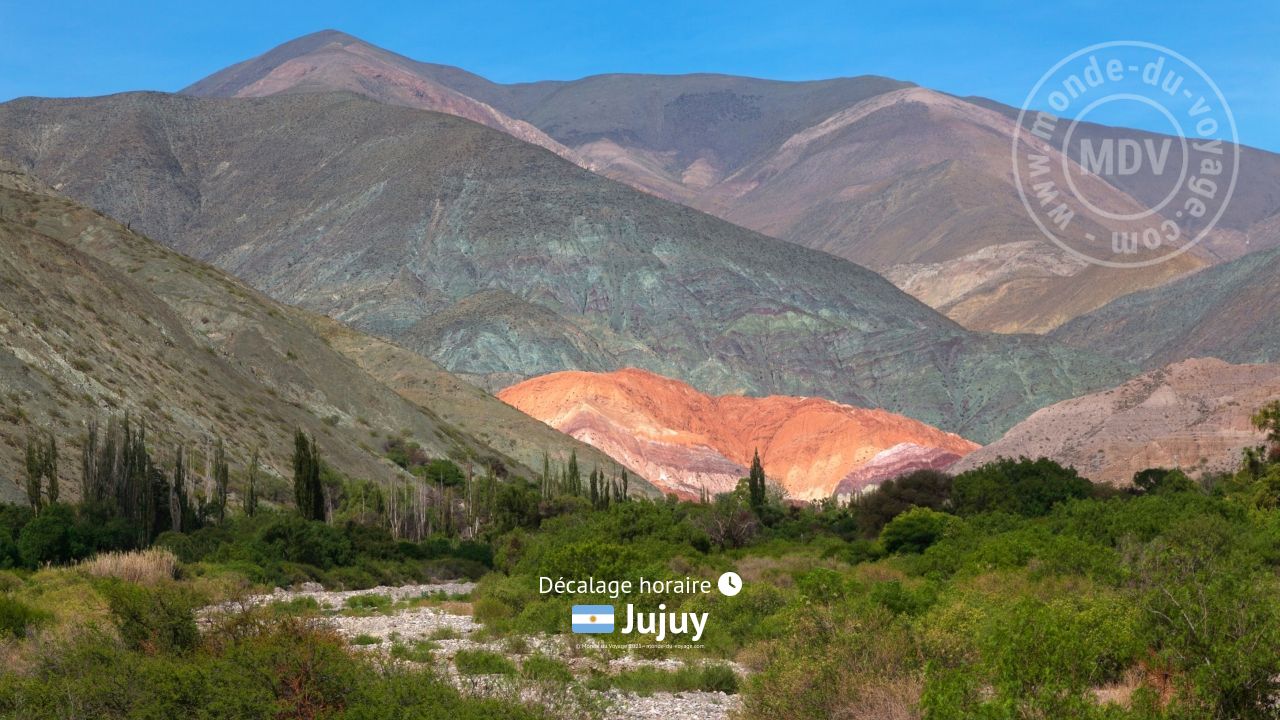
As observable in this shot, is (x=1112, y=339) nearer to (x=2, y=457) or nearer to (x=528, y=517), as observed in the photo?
(x=528, y=517)

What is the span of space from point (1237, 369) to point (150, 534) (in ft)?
222

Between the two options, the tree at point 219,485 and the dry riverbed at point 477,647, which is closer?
the dry riverbed at point 477,647

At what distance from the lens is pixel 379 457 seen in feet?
228

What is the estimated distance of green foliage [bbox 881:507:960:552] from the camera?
139ft

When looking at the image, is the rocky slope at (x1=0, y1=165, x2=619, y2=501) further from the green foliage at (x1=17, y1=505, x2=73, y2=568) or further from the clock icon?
the clock icon

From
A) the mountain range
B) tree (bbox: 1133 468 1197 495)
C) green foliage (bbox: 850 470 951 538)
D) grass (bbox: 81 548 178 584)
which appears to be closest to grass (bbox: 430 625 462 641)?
grass (bbox: 81 548 178 584)

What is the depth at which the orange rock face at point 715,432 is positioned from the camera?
104750 millimetres

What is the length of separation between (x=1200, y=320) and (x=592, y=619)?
16427 cm

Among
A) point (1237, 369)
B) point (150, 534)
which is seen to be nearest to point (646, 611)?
point (150, 534)

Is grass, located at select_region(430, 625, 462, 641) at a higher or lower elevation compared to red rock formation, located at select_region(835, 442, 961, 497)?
lower

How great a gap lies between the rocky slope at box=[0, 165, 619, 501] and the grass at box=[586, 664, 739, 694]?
2770 cm

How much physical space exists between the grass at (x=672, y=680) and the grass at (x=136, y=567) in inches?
445

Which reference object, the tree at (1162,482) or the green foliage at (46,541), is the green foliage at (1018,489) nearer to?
the tree at (1162,482)

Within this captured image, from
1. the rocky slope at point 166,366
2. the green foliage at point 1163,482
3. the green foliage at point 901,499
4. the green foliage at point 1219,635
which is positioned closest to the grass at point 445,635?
the green foliage at point 1219,635
